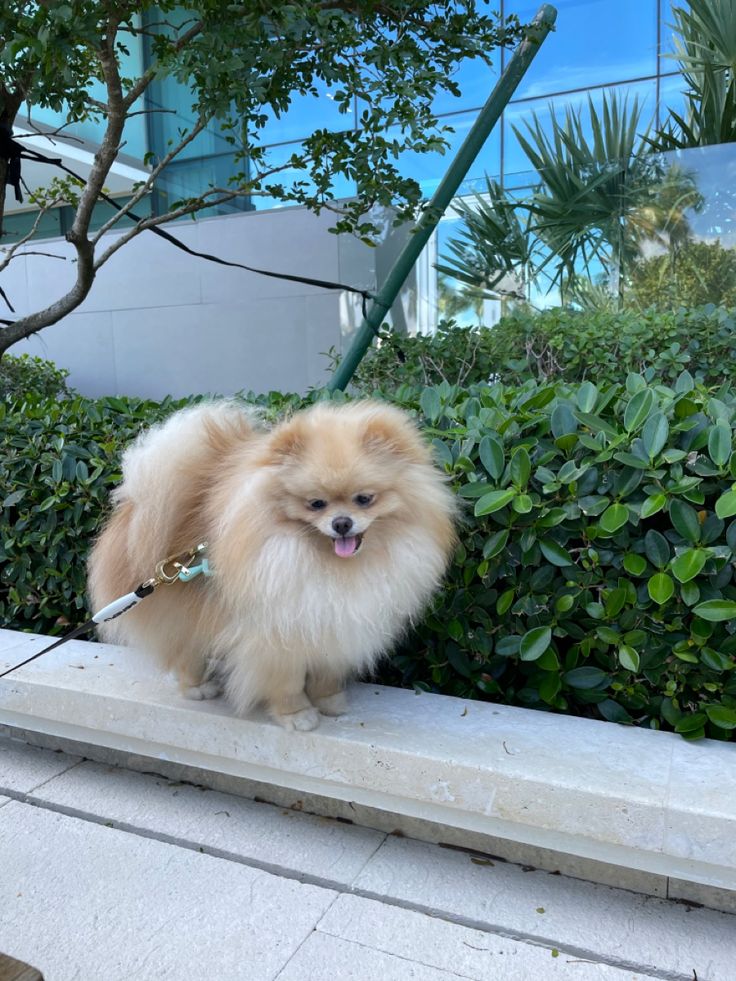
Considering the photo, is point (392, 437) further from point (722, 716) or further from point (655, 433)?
point (722, 716)

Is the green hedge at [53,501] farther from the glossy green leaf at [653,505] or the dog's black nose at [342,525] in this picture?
the glossy green leaf at [653,505]

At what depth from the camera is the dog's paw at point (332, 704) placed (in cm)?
226

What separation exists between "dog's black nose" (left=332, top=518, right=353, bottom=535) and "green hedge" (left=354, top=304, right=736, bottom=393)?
116 inches

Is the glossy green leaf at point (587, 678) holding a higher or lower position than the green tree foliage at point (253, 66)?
lower

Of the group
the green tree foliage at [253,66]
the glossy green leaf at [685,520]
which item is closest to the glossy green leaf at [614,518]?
the glossy green leaf at [685,520]

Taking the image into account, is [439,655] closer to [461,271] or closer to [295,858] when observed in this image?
[295,858]

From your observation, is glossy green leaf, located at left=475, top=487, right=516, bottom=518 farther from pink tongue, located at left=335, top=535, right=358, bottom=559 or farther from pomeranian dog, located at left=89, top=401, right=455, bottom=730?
pink tongue, located at left=335, top=535, right=358, bottom=559

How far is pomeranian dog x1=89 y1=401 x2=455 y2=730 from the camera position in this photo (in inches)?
72.5

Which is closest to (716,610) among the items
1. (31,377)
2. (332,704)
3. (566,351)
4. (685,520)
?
(685,520)

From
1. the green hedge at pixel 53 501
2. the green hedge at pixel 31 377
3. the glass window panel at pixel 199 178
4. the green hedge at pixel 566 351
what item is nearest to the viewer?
the green hedge at pixel 53 501

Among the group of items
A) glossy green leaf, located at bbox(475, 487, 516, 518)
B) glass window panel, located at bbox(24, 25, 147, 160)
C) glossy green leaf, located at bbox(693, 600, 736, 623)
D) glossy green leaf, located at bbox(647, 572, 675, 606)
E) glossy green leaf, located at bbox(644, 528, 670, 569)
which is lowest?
glossy green leaf, located at bbox(693, 600, 736, 623)

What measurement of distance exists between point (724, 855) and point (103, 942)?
153cm

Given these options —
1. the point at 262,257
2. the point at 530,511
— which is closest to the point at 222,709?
the point at 530,511

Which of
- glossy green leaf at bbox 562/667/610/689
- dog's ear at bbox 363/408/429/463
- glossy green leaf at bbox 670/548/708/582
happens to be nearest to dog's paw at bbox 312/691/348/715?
glossy green leaf at bbox 562/667/610/689
